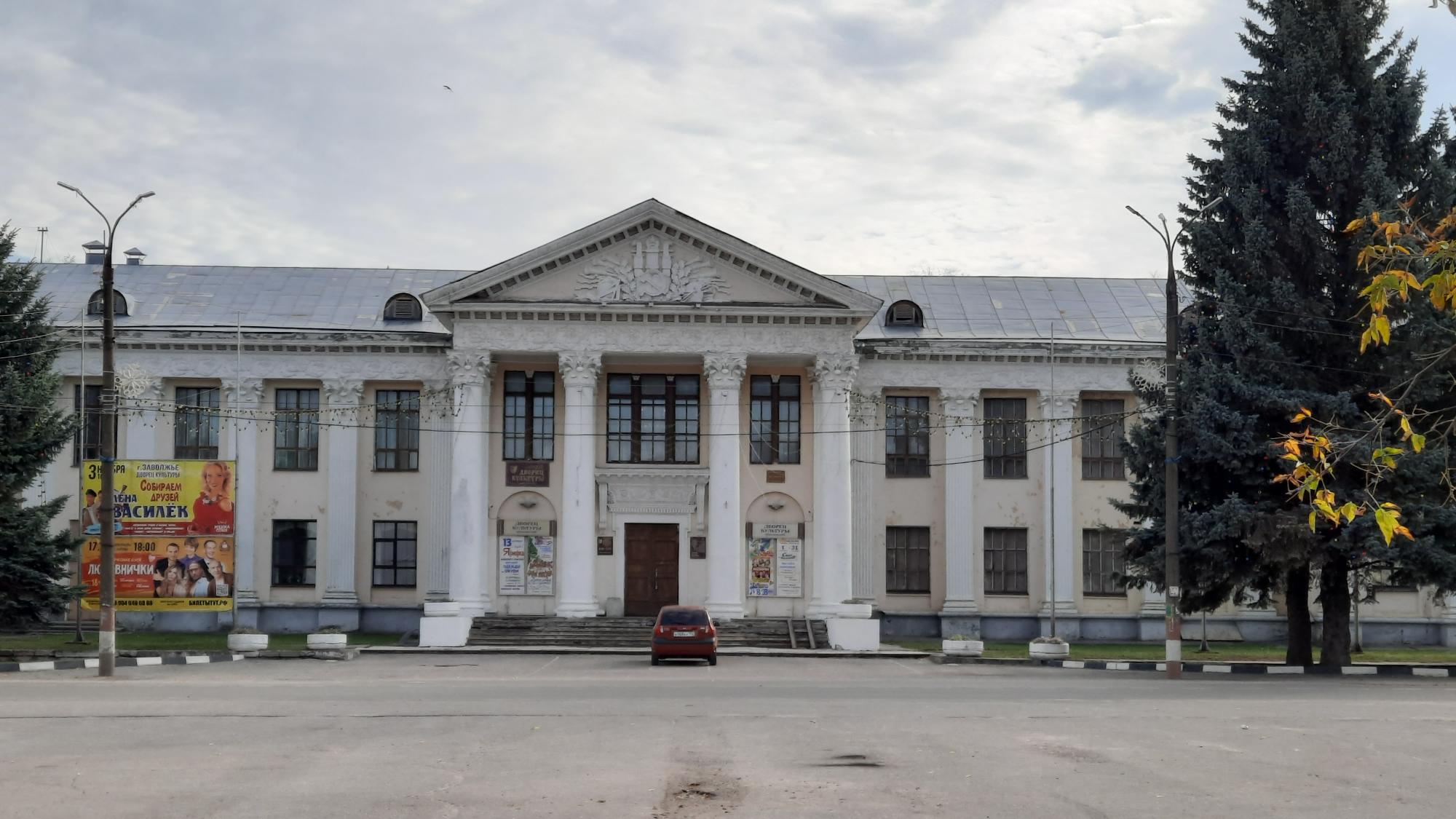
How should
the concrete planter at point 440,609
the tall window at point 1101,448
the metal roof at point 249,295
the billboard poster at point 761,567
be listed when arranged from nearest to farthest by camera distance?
the concrete planter at point 440,609
the billboard poster at point 761,567
the tall window at point 1101,448
the metal roof at point 249,295

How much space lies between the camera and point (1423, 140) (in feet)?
90.7

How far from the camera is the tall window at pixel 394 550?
1636 inches

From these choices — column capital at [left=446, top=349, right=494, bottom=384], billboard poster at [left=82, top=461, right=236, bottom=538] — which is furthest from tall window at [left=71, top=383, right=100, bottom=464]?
column capital at [left=446, top=349, right=494, bottom=384]

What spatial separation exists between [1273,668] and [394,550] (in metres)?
24.5

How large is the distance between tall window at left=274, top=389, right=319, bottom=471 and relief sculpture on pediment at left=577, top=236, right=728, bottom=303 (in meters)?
9.75

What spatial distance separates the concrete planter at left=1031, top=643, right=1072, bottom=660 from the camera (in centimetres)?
3183

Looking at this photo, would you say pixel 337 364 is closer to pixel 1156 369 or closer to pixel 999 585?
pixel 999 585

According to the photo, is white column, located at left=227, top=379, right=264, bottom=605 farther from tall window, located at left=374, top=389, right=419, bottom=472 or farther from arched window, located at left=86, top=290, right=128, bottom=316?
arched window, located at left=86, top=290, right=128, bottom=316

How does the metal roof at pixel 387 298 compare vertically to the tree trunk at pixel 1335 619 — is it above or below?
above

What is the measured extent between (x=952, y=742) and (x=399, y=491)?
2884 centimetres

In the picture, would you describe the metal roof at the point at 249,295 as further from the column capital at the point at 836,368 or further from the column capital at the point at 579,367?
the column capital at the point at 836,368

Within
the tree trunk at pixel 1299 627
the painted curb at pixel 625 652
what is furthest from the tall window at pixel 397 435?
the tree trunk at pixel 1299 627

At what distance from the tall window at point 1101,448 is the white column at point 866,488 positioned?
6.11 m

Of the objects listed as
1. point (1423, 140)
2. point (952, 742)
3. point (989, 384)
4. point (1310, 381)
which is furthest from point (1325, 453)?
point (989, 384)
